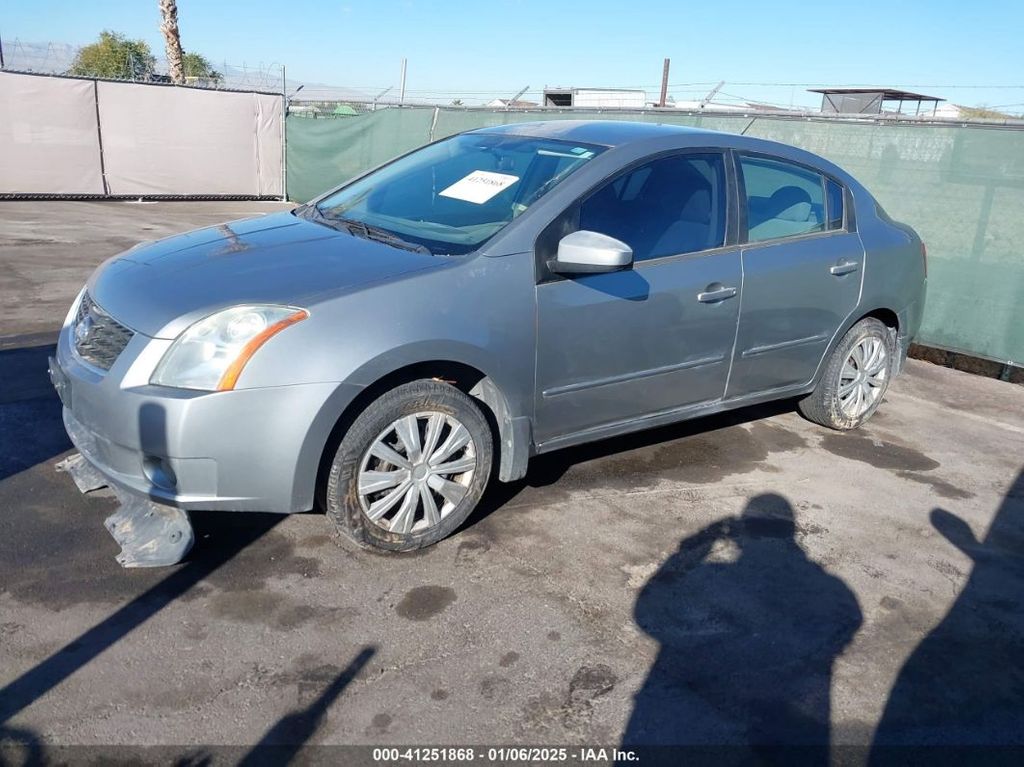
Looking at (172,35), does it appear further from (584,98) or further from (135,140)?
(584,98)

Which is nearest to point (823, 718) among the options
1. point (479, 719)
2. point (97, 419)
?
point (479, 719)

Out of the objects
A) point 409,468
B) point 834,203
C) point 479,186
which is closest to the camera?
point 409,468

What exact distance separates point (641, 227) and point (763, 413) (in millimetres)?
2249

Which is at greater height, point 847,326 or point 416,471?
point 847,326

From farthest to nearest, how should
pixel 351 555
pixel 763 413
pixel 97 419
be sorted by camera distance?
pixel 763 413
pixel 351 555
pixel 97 419

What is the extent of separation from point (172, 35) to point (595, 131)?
1898 centimetres

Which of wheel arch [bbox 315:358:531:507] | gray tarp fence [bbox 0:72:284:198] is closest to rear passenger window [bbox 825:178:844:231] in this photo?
wheel arch [bbox 315:358:531:507]

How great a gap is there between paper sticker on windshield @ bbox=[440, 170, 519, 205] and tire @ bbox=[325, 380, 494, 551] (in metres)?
1.08

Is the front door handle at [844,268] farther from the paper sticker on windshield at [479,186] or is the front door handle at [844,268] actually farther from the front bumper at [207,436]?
the front bumper at [207,436]

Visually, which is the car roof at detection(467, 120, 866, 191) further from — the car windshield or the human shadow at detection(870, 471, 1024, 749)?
the human shadow at detection(870, 471, 1024, 749)

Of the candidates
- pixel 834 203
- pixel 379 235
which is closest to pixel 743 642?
pixel 379 235

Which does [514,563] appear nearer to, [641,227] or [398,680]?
[398,680]

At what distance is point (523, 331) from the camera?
12.6 ft

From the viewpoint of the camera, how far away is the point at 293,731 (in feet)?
8.75
